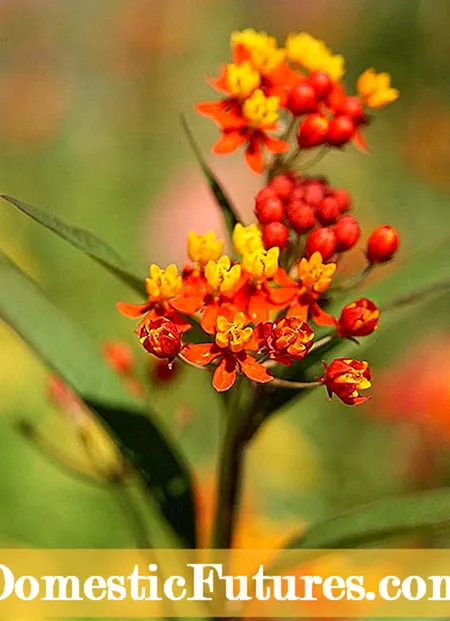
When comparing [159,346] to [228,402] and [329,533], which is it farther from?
[329,533]

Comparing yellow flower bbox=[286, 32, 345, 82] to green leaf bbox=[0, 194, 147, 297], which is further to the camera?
yellow flower bbox=[286, 32, 345, 82]

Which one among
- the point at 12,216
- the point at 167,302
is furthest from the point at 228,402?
the point at 12,216

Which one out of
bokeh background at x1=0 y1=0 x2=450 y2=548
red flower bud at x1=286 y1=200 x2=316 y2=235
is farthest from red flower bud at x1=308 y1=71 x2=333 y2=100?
bokeh background at x1=0 y1=0 x2=450 y2=548

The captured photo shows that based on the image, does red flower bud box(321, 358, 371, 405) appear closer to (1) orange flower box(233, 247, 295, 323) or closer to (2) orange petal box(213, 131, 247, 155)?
(1) orange flower box(233, 247, 295, 323)

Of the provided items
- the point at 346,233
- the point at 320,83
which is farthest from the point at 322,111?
the point at 346,233

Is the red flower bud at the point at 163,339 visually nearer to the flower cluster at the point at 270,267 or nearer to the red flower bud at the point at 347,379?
the flower cluster at the point at 270,267

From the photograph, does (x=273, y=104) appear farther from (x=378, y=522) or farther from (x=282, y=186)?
(x=378, y=522)
